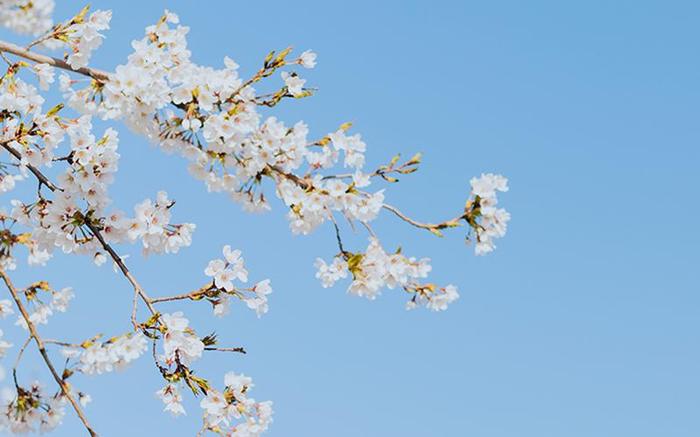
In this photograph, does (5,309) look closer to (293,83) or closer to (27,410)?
(27,410)

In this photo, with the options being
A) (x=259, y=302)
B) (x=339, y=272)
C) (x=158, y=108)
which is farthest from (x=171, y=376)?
(x=158, y=108)

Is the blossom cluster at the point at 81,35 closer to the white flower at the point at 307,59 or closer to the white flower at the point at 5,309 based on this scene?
the white flower at the point at 307,59

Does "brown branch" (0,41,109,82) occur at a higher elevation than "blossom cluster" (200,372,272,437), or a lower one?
higher

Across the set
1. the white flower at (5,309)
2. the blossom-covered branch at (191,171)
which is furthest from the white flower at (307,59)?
the white flower at (5,309)

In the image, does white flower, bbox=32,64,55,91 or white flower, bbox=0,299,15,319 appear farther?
white flower, bbox=0,299,15,319

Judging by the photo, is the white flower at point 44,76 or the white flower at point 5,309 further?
the white flower at point 5,309

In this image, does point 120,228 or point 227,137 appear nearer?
point 227,137

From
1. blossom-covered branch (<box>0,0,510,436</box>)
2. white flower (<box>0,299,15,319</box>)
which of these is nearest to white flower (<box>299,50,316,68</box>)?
blossom-covered branch (<box>0,0,510,436</box>)

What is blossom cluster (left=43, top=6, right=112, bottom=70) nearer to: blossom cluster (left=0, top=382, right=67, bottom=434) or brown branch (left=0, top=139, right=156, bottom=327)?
brown branch (left=0, top=139, right=156, bottom=327)

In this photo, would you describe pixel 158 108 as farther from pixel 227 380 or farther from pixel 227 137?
pixel 227 380

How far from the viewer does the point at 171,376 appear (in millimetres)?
5902

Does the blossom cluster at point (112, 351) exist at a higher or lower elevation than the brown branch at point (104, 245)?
lower

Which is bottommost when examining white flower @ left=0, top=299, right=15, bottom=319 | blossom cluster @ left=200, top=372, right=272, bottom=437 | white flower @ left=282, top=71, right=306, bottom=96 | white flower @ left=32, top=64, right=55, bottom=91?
blossom cluster @ left=200, top=372, right=272, bottom=437

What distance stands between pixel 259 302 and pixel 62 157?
165 centimetres
